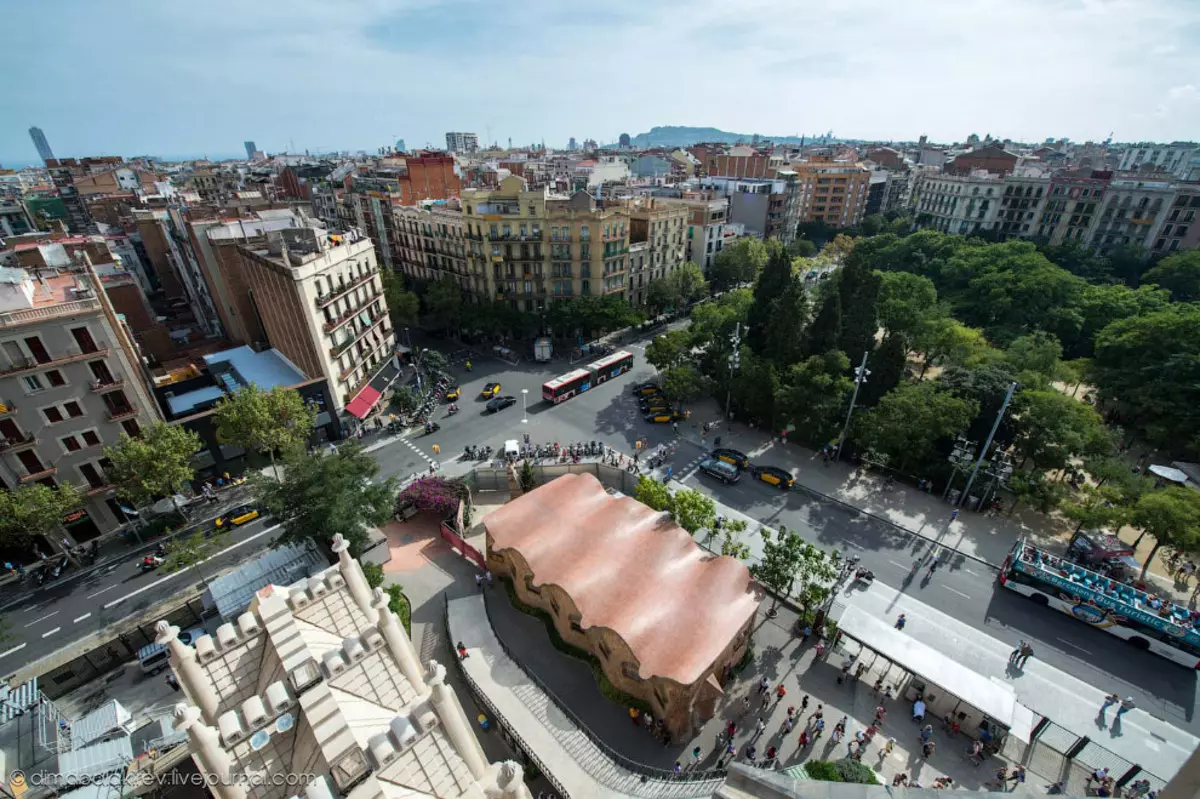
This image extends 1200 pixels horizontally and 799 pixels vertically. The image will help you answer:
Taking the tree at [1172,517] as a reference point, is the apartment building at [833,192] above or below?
above

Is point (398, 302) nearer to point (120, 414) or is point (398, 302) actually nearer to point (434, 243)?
point (434, 243)

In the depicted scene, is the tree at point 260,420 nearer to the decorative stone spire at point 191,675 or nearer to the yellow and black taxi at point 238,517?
the yellow and black taxi at point 238,517

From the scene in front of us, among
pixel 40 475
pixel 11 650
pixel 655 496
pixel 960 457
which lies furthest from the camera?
pixel 960 457

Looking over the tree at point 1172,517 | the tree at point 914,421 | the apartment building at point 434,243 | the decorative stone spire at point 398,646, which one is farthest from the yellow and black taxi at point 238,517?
the tree at point 1172,517

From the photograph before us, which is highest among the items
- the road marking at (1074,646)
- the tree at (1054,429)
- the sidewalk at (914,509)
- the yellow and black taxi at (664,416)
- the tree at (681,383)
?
the tree at (1054,429)

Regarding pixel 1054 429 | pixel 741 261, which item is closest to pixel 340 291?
pixel 1054 429

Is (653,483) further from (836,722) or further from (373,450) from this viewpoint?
(373,450)
